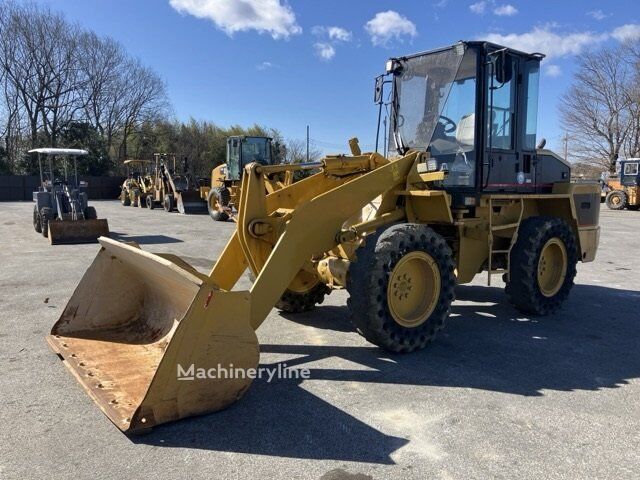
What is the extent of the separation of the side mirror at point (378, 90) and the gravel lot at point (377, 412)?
269 centimetres

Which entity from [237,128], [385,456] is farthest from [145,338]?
[237,128]

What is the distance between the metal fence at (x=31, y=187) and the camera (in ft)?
113

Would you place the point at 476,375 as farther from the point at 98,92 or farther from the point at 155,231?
the point at 98,92

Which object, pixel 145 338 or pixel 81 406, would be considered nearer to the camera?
pixel 81 406

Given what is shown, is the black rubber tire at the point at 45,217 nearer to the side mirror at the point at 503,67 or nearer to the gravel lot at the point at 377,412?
the gravel lot at the point at 377,412

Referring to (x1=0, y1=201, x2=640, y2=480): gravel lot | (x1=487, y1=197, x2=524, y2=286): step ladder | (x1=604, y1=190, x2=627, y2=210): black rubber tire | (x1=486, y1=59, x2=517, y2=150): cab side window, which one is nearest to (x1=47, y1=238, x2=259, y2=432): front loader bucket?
(x1=0, y1=201, x2=640, y2=480): gravel lot

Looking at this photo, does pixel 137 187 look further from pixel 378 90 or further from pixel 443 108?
pixel 443 108

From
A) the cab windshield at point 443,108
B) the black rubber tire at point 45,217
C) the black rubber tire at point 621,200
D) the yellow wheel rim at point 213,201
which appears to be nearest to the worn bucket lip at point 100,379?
the cab windshield at point 443,108

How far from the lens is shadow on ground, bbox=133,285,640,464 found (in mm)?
3232

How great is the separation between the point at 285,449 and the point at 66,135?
43455mm

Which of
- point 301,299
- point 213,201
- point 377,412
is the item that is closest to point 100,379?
point 377,412

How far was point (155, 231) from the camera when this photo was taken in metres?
15.6

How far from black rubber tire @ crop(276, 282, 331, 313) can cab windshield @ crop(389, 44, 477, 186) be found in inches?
75.8

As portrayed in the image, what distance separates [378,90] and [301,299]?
278 cm
